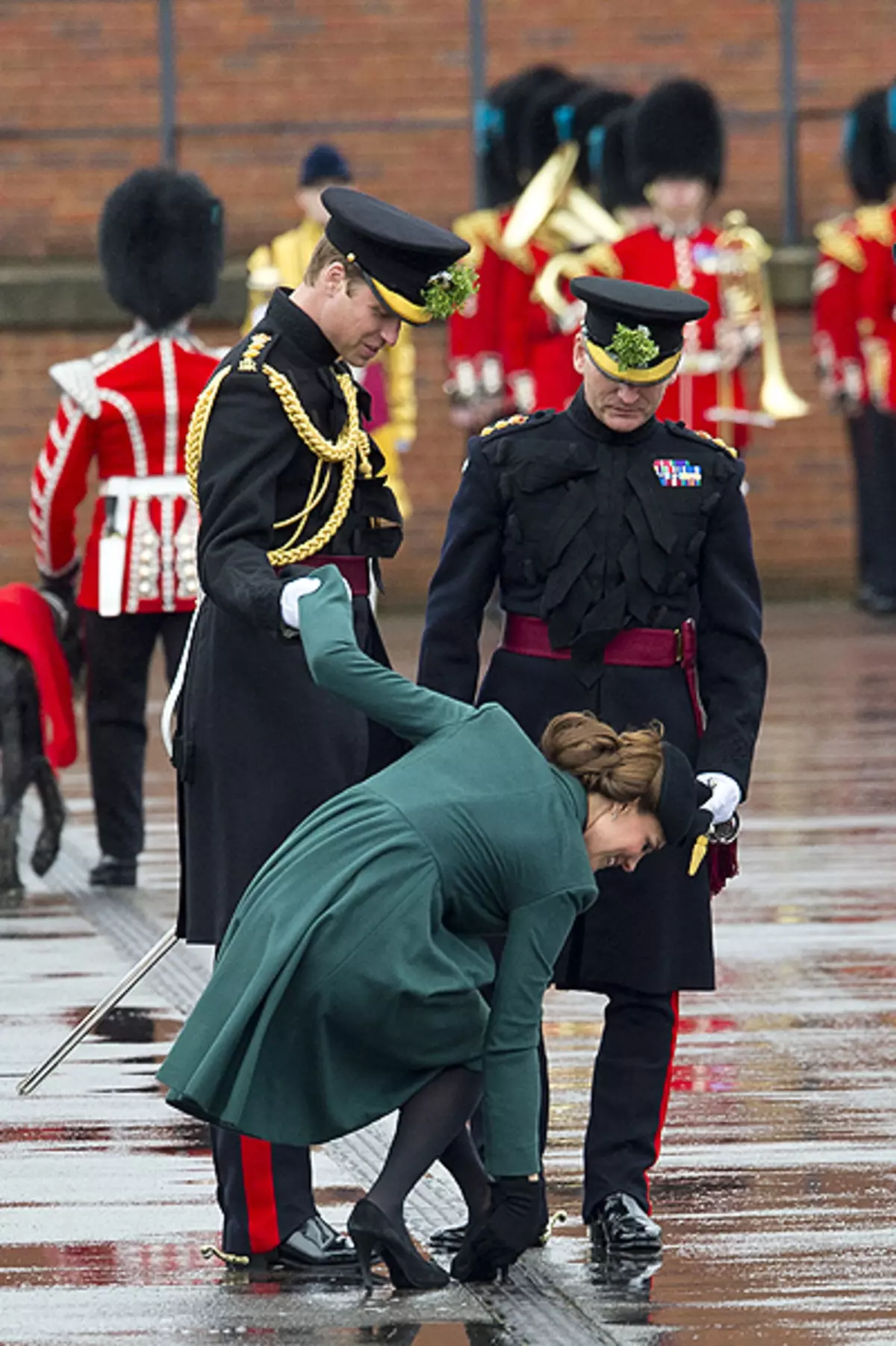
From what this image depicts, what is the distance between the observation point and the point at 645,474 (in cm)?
460

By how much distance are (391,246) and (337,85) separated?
11.0 m

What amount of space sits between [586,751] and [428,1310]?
746 mm

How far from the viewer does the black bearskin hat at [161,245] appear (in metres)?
7.49

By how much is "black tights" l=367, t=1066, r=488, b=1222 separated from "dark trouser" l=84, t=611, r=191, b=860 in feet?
10.9

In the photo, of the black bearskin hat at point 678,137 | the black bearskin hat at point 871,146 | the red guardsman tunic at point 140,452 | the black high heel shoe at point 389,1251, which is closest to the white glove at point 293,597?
the black high heel shoe at point 389,1251

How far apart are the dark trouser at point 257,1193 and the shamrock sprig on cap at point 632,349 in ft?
3.87

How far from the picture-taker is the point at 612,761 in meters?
4.19

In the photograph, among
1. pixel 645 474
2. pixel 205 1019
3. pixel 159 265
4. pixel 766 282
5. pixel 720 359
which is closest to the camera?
pixel 205 1019

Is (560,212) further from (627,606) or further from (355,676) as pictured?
(355,676)

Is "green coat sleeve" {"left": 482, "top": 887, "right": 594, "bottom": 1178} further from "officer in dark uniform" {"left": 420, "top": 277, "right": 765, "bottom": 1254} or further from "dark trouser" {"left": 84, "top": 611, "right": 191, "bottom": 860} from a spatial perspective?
"dark trouser" {"left": 84, "top": 611, "right": 191, "bottom": 860}

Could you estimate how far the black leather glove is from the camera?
13.5 feet

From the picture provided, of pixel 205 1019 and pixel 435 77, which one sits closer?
pixel 205 1019

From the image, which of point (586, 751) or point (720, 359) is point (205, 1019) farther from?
point (720, 359)

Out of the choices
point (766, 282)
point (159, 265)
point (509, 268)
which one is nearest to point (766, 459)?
point (766, 282)
